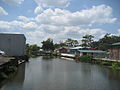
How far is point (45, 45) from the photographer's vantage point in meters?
125

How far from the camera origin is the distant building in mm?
55125

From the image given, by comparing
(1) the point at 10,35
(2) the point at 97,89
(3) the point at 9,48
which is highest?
(1) the point at 10,35

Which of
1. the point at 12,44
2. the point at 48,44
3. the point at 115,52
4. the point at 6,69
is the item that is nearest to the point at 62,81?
the point at 6,69

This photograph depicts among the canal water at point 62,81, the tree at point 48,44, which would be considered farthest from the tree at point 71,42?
the canal water at point 62,81

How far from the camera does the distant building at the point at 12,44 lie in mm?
55125

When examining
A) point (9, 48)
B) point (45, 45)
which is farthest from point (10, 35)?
point (45, 45)

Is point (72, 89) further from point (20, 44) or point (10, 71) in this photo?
point (20, 44)

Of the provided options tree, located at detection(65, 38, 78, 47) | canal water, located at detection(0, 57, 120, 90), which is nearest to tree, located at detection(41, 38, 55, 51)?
tree, located at detection(65, 38, 78, 47)

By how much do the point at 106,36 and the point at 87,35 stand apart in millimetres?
17388

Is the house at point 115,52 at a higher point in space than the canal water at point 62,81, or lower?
higher

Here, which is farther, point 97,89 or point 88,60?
point 88,60

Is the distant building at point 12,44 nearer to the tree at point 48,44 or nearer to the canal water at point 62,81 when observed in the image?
the canal water at point 62,81

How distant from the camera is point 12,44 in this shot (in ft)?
182

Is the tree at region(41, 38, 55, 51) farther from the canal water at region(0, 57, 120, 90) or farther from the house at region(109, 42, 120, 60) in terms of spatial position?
the canal water at region(0, 57, 120, 90)
